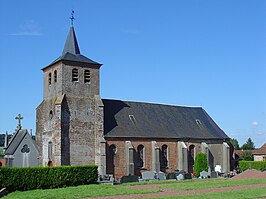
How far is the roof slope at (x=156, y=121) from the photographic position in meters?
41.6

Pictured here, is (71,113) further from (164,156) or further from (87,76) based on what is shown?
(164,156)

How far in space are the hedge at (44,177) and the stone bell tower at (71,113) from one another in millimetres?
6236

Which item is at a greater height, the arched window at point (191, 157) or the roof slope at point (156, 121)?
the roof slope at point (156, 121)

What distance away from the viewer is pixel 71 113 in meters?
38.5

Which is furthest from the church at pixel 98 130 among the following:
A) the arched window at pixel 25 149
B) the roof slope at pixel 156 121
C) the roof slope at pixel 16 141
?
the roof slope at pixel 16 141

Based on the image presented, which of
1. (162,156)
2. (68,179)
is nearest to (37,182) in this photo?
(68,179)

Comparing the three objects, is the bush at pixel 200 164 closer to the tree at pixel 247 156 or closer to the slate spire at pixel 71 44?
the slate spire at pixel 71 44

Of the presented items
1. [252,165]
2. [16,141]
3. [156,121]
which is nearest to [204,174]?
[156,121]

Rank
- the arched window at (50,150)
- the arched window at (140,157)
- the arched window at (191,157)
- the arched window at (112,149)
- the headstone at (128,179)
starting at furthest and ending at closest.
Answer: the arched window at (191,157) < the arched window at (140,157) < the arched window at (112,149) < the arched window at (50,150) < the headstone at (128,179)

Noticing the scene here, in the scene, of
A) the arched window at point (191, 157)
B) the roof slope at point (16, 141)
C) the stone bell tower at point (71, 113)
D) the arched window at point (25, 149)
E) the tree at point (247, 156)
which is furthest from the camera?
the tree at point (247, 156)

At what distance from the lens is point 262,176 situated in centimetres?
3366

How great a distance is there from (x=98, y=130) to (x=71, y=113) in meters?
3.09

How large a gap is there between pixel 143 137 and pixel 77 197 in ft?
68.7

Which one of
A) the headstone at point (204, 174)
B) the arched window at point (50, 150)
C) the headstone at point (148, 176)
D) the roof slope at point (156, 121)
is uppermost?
the roof slope at point (156, 121)
